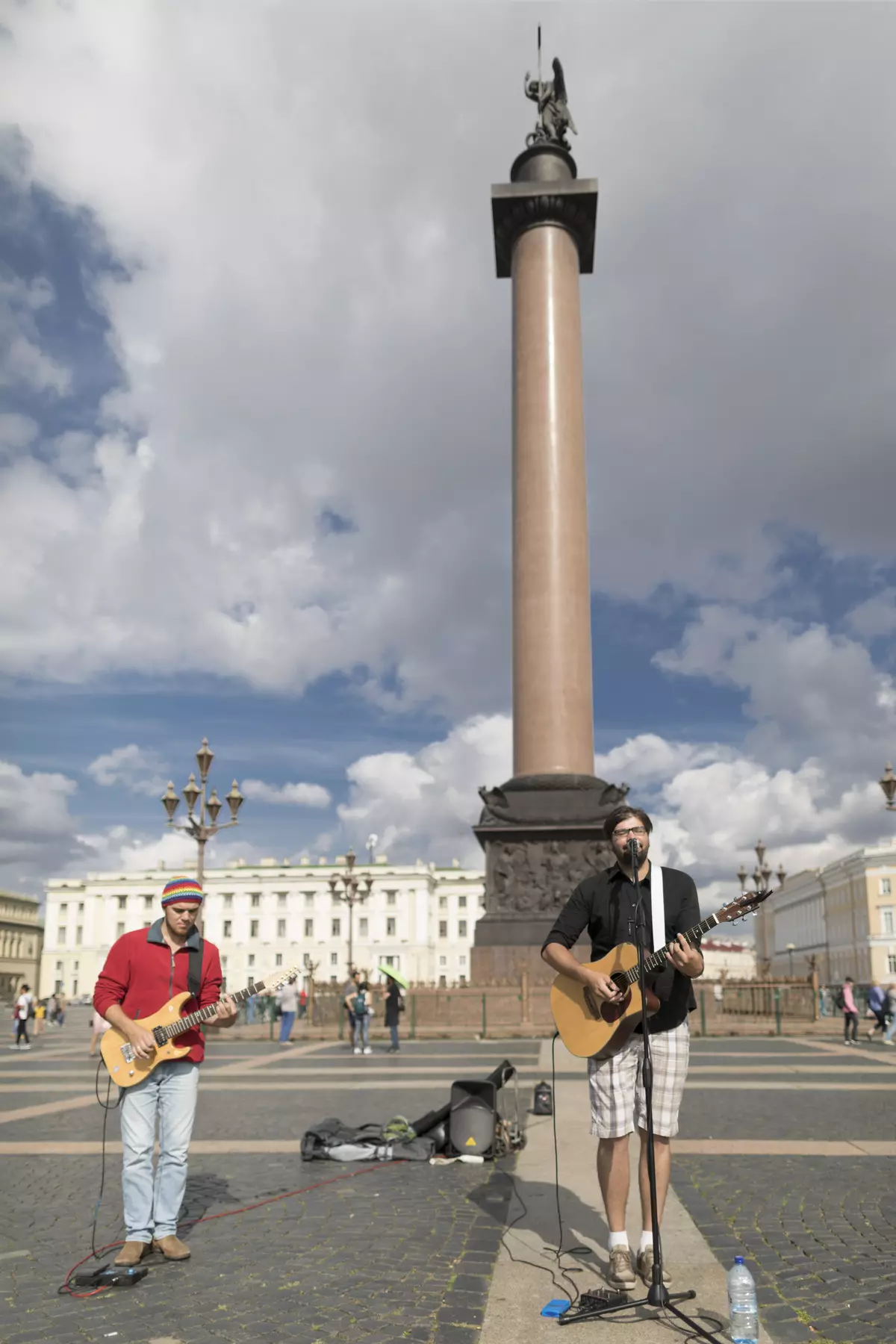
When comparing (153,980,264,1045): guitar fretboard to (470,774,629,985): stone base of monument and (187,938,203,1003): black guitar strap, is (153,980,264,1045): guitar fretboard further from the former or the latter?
(470,774,629,985): stone base of monument

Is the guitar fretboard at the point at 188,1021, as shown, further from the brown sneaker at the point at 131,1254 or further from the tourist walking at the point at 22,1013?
the tourist walking at the point at 22,1013

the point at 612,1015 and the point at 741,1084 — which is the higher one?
the point at 612,1015

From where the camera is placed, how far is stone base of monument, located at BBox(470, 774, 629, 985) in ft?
82.2

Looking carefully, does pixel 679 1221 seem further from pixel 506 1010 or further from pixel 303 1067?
pixel 506 1010

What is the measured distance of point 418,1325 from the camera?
4.54 meters

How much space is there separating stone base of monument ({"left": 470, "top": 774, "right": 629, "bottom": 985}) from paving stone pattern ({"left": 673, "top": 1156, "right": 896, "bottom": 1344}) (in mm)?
16820

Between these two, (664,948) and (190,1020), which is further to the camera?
(190,1020)

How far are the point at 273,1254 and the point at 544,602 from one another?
23457mm

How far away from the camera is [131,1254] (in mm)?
5445

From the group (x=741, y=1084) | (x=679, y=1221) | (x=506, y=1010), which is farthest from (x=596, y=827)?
(x=679, y=1221)

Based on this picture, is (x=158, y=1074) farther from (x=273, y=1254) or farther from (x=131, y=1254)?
(x=273, y=1254)

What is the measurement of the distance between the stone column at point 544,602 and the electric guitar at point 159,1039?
62.7ft

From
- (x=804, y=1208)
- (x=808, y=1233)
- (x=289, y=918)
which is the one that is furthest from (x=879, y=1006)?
(x=289, y=918)

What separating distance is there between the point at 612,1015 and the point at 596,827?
2113 centimetres
